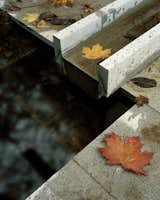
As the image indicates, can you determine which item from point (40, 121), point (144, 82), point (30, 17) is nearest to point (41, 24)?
point (30, 17)

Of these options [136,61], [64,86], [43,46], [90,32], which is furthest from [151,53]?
[43,46]

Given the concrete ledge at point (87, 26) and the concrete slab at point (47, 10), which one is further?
the concrete slab at point (47, 10)

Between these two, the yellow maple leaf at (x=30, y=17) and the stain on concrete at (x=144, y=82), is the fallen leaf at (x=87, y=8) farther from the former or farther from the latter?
the stain on concrete at (x=144, y=82)

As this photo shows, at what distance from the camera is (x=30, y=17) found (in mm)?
4449

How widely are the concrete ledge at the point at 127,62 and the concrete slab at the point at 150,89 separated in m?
0.07

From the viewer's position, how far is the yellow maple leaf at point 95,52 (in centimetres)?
381

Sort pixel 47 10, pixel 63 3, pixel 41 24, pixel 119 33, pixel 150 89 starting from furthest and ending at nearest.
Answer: pixel 63 3
pixel 47 10
pixel 41 24
pixel 119 33
pixel 150 89

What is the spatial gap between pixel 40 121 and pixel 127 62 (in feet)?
3.91

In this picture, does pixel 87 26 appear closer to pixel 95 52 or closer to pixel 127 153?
pixel 95 52

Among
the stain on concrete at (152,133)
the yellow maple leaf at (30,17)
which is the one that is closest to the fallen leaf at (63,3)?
the yellow maple leaf at (30,17)

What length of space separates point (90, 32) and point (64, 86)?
2.63 ft

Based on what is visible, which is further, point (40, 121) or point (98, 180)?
point (40, 121)

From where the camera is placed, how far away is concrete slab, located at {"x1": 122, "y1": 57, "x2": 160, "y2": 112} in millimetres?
3324

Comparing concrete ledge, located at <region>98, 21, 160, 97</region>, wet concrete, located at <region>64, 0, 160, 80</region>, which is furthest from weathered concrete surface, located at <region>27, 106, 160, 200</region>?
wet concrete, located at <region>64, 0, 160, 80</region>
